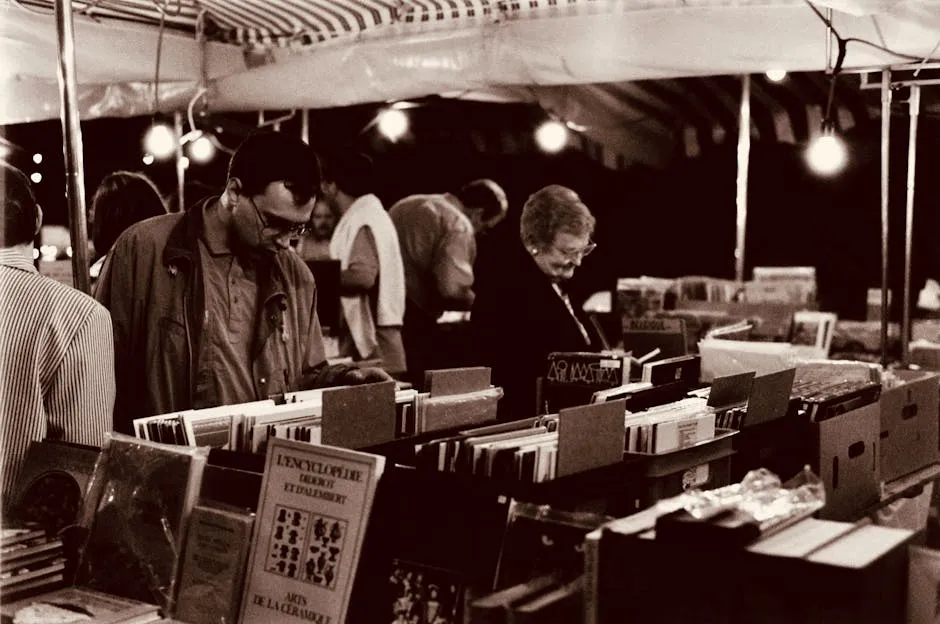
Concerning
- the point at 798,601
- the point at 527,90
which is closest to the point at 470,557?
the point at 798,601

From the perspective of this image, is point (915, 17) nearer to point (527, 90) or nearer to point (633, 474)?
point (633, 474)

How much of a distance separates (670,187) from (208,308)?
34.0 ft

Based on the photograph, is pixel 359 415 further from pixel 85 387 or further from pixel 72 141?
pixel 72 141

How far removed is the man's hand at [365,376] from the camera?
258cm

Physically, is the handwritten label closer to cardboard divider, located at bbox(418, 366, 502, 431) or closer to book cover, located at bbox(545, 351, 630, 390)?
book cover, located at bbox(545, 351, 630, 390)

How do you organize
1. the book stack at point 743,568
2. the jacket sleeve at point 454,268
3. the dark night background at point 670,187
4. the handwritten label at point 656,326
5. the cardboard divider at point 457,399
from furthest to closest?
the dark night background at point 670,187, the jacket sleeve at point 454,268, the handwritten label at point 656,326, the cardboard divider at point 457,399, the book stack at point 743,568

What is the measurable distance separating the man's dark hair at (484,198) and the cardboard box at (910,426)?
10.7 feet

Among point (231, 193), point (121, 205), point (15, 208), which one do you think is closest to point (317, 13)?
point (121, 205)

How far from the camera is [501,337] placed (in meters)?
3.75

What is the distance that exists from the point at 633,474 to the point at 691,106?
28.4 feet

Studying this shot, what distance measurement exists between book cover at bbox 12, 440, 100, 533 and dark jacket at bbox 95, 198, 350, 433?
803 millimetres

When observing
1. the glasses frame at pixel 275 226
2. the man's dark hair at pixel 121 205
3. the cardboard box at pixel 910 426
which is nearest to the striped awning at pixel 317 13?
the man's dark hair at pixel 121 205

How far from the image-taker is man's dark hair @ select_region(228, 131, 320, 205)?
2.79 m

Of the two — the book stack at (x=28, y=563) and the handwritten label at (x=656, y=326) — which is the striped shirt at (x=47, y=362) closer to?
the book stack at (x=28, y=563)
